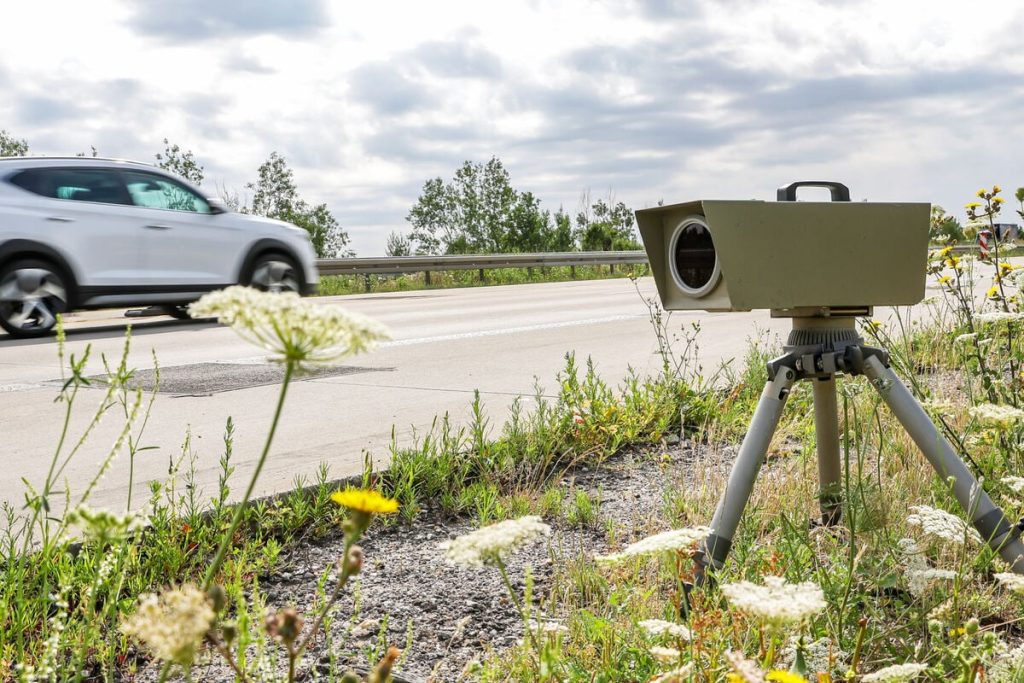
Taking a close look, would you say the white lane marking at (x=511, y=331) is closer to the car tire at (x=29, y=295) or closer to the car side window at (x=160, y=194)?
the car tire at (x=29, y=295)

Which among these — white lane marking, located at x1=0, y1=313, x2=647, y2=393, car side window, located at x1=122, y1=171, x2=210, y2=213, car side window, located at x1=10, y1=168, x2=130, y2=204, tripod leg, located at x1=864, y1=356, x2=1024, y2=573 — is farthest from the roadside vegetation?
car side window, located at x1=122, y1=171, x2=210, y2=213

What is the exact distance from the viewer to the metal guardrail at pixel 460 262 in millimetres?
19844

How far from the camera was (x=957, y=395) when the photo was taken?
→ 4887 millimetres

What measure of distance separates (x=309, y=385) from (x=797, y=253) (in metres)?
4.54

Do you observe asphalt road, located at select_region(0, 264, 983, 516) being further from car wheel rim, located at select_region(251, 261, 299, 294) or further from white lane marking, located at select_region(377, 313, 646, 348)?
car wheel rim, located at select_region(251, 261, 299, 294)

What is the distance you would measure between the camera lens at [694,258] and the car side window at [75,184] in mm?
9527

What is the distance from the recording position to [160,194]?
1168 centimetres

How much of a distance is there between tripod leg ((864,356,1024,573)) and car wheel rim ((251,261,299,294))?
34.8 feet

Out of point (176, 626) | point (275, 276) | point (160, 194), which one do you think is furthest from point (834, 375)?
point (275, 276)

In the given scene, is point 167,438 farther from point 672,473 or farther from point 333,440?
point 672,473

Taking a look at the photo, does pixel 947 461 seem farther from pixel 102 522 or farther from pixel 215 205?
pixel 215 205

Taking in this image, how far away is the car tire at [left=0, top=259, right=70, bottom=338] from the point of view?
1020 cm

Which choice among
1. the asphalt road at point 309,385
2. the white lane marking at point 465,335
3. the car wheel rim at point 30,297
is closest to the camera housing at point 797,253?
the asphalt road at point 309,385

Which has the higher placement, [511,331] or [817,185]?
[817,185]
